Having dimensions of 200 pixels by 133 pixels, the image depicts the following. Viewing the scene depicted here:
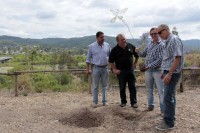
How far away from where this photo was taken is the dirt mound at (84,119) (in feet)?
20.4

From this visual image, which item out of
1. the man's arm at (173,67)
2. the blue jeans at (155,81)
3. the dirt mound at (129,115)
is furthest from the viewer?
the dirt mound at (129,115)

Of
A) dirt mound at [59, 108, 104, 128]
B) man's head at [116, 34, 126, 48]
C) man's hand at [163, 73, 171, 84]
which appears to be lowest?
A: dirt mound at [59, 108, 104, 128]

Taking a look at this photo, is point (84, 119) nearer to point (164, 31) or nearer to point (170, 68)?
point (170, 68)

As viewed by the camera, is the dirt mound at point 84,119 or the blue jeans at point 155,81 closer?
the blue jeans at point 155,81

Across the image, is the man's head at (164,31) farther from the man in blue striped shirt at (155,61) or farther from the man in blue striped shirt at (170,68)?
the man in blue striped shirt at (155,61)

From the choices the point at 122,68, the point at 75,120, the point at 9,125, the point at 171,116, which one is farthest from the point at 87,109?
the point at 171,116

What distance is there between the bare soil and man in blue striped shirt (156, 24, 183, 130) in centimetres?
27

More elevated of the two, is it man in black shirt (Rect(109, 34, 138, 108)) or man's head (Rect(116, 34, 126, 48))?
man's head (Rect(116, 34, 126, 48))

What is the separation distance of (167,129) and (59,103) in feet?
10.2

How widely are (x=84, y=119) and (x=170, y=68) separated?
1978 mm

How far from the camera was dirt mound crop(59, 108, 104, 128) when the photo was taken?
6.20m

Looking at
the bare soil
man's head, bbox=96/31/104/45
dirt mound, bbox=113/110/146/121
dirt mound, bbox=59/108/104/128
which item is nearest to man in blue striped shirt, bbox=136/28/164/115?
dirt mound, bbox=113/110/146/121

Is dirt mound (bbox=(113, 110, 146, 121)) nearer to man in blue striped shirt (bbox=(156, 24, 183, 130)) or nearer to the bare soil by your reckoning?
the bare soil

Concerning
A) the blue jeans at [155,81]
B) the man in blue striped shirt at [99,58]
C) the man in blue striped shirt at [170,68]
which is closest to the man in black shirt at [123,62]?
the man in blue striped shirt at [99,58]
